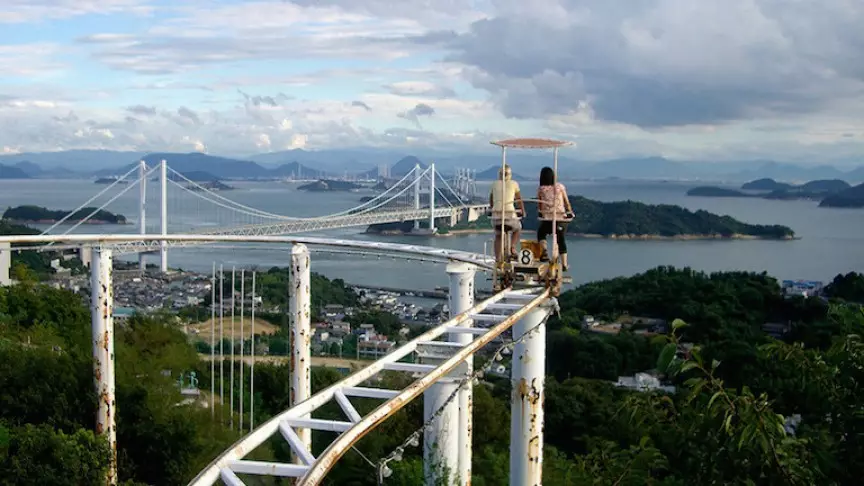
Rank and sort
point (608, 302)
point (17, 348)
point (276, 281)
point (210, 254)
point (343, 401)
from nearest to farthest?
point (343, 401)
point (17, 348)
point (276, 281)
point (608, 302)
point (210, 254)

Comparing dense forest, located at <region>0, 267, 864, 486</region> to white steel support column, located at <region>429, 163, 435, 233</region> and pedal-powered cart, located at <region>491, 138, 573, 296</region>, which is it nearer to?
pedal-powered cart, located at <region>491, 138, 573, 296</region>

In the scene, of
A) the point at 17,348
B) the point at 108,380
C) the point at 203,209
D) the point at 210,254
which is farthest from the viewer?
the point at 203,209

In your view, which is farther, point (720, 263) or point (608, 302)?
point (720, 263)

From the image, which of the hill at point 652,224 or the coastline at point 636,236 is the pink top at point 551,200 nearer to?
the coastline at point 636,236

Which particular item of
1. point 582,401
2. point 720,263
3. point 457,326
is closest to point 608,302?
point 582,401

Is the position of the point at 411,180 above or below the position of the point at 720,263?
above

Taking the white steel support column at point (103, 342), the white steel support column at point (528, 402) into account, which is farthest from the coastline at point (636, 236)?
the white steel support column at point (528, 402)

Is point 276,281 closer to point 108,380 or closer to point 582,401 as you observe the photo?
point 582,401
